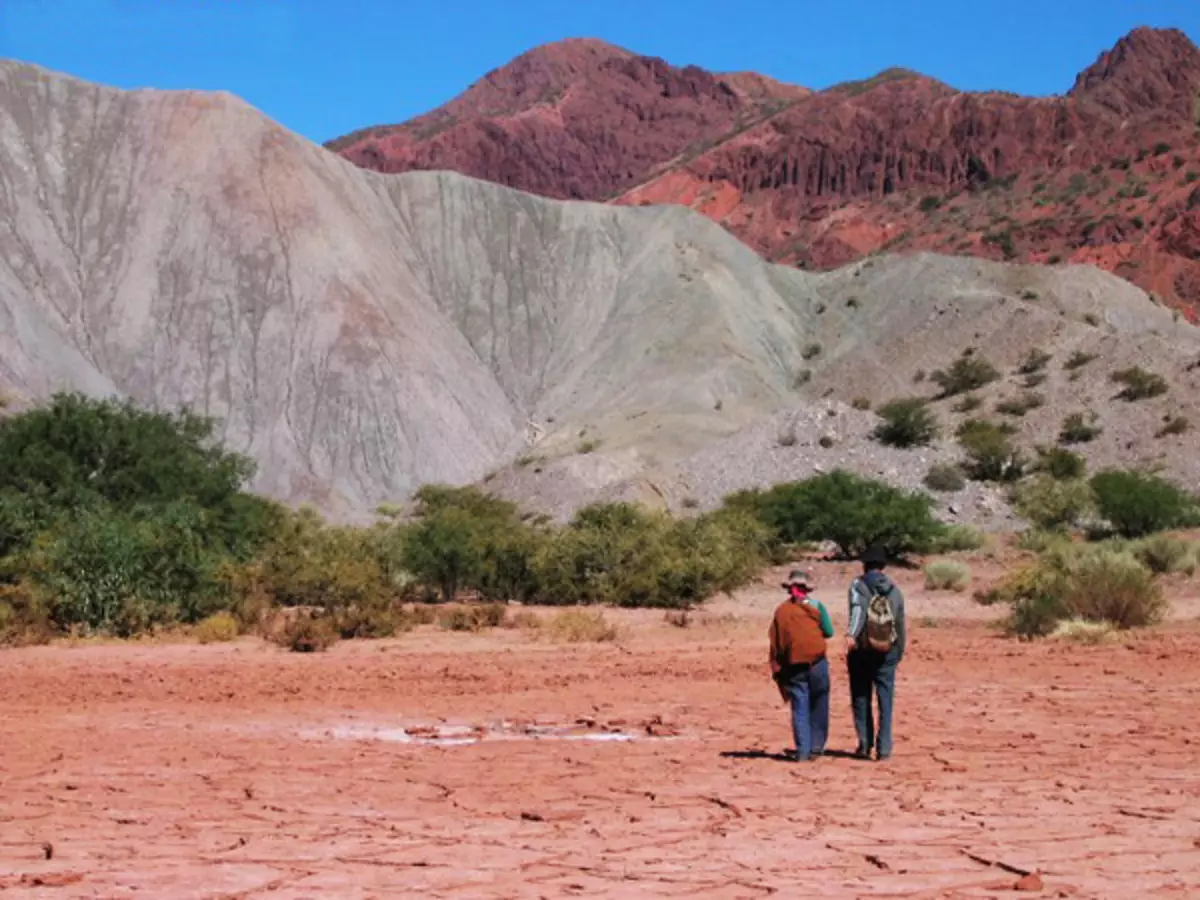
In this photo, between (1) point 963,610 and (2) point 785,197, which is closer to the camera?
(1) point 963,610

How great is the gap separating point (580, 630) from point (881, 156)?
94.5 m

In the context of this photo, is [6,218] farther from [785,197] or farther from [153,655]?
[785,197]

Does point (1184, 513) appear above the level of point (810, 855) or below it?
above

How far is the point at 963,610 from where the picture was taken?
29.2 meters

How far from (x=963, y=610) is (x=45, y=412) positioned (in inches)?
729

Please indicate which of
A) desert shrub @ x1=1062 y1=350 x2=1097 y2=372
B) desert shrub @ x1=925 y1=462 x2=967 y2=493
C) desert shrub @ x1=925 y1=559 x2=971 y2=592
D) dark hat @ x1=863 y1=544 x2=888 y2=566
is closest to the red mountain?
desert shrub @ x1=1062 y1=350 x2=1097 y2=372

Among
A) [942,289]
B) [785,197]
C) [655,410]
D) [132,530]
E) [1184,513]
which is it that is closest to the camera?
[132,530]

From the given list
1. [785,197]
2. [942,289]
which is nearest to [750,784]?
[942,289]

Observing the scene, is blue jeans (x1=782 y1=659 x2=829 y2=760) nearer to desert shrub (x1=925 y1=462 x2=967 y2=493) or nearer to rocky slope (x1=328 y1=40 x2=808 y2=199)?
desert shrub (x1=925 y1=462 x2=967 y2=493)

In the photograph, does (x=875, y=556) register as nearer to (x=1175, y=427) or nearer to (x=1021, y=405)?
(x=1175, y=427)

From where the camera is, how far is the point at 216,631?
23.6 m

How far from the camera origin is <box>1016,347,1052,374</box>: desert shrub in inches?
2468

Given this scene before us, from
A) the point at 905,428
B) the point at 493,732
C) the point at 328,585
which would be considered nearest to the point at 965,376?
the point at 905,428

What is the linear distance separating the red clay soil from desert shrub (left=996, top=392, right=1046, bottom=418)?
39.3 meters
